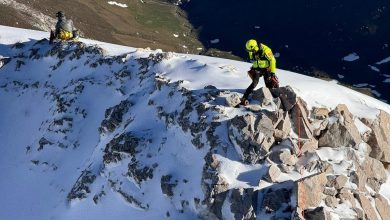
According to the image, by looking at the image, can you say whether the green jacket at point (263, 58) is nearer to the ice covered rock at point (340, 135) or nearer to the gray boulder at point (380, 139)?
the ice covered rock at point (340, 135)

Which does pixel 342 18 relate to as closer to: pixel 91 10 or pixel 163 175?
pixel 91 10

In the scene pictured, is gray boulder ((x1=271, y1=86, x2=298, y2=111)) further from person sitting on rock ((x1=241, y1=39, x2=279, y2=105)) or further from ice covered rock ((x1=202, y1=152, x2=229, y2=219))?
ice covered rock ((x1=202, y1=152, x2=229, y2=219))

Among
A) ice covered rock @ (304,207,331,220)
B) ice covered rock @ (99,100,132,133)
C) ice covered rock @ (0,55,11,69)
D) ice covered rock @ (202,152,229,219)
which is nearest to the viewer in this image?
ice covered rock @ (304,207,331,220)

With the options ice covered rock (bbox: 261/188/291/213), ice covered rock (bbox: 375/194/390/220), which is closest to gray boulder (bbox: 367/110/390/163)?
ice covered rock (bbox: 375/194/390/220)

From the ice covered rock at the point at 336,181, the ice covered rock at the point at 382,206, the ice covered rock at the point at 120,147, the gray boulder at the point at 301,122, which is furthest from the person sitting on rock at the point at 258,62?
the ice covered rock at the point at 382,206

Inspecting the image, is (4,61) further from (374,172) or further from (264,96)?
(374,172)

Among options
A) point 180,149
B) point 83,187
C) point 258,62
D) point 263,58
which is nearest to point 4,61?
point 83,187

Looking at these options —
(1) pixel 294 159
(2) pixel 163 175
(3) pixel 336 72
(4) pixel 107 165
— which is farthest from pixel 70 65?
(3) pixel 336 72
